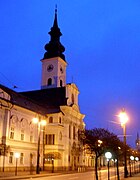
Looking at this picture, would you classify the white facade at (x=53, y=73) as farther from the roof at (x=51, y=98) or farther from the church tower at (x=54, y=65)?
the roof at (x=51, y=98)

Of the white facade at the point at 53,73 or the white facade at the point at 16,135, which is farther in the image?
the white facade at the point at 53,73

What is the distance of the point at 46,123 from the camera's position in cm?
6328

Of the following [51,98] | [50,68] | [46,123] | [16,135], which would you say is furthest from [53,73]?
[16,135]

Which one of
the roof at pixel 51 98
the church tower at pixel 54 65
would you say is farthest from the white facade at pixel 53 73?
the roof at pixel 51 98

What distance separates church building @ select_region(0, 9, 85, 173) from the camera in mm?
46537

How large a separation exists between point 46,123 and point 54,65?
2404cm

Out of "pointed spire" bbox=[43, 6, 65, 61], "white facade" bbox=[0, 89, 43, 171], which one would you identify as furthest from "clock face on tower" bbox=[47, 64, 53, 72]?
"white facade" bbox=[0, 89, 43, 171]

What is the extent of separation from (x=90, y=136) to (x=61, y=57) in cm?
5297

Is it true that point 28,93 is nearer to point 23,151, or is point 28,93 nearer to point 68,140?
point 68,140

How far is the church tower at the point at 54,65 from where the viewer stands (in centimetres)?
8206

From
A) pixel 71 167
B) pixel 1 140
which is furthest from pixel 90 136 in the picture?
pixel 71 167

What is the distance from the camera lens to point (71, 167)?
67.4 meters

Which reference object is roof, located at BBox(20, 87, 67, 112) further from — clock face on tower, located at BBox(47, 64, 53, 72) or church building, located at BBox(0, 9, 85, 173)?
clock face on tower, located at BBox(47, 64, 53, 72)

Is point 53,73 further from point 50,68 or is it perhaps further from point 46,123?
point 46,123
